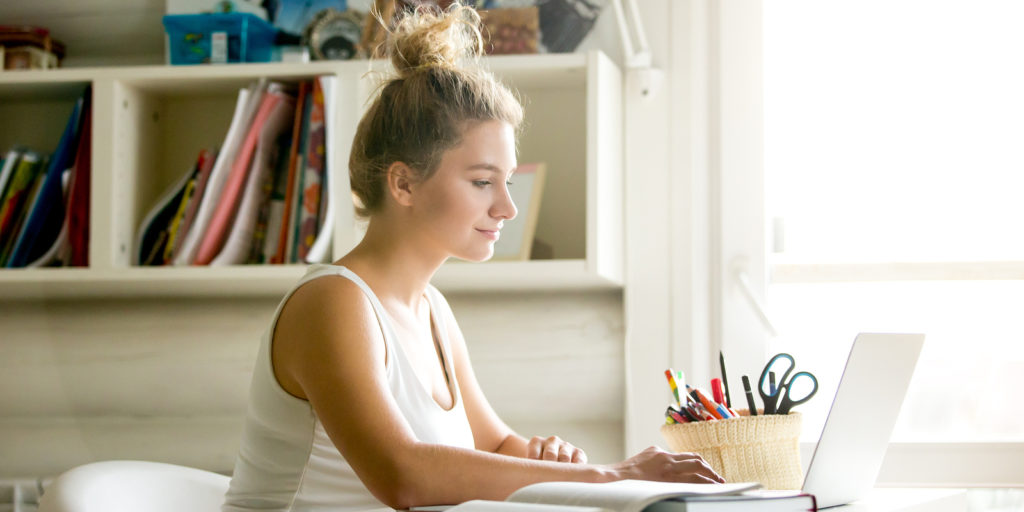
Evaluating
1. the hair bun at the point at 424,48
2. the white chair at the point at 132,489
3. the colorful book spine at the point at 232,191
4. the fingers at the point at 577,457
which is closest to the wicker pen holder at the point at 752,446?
the fingers at the point at 577,457

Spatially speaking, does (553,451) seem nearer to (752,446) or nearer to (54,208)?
(752,446)

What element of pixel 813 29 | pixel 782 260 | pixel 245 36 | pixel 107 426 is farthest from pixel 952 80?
pixel 107 426

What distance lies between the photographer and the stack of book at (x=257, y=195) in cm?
176

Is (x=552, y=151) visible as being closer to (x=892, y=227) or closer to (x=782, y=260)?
(x=782, y=260)

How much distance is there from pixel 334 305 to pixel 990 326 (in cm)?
124

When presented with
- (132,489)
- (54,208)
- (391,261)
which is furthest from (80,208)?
(391,261)

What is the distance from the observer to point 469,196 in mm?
1272

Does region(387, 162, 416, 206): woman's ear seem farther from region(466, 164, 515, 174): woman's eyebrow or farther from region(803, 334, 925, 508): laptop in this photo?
region(803, 334, 925, 508): laptop

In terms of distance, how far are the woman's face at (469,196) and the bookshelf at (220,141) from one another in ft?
1.32

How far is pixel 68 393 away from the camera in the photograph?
2029mm

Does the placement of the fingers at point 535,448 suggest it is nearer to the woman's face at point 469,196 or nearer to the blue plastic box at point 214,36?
the woman's face at point 469,196

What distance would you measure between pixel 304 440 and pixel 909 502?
0.66m

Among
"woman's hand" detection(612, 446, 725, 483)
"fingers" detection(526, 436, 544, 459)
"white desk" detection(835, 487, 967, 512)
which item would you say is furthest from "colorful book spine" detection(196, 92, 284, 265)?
"white desk" detection(835, 487, 967, 512)

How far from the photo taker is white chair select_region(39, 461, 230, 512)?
3.93ft
